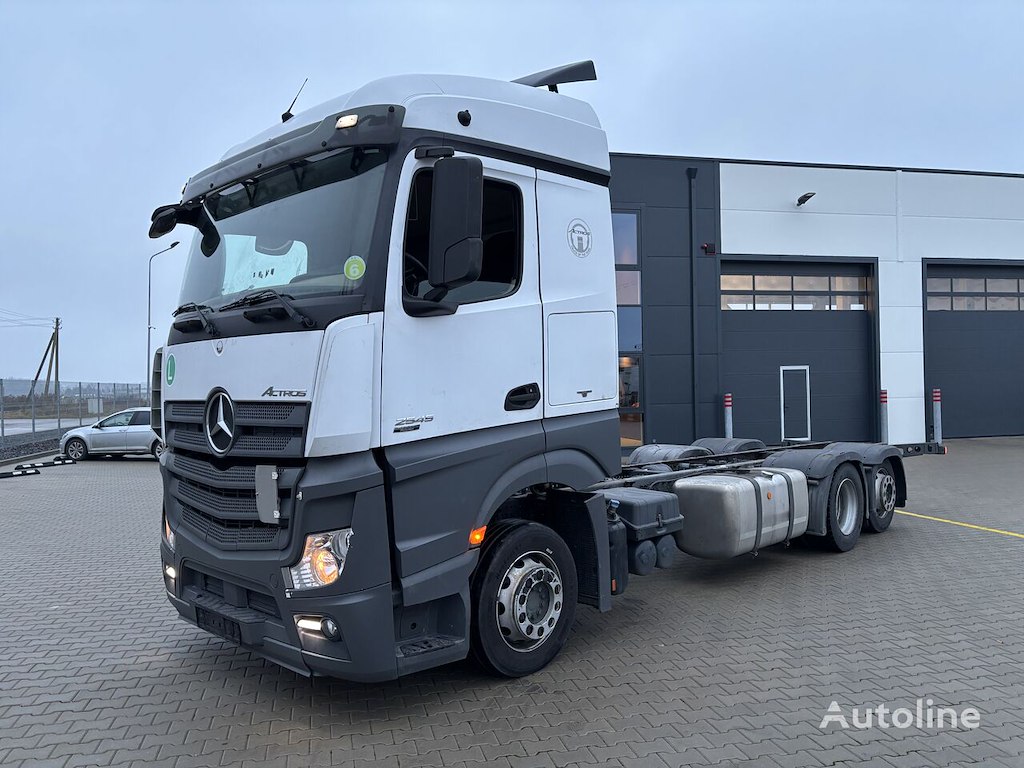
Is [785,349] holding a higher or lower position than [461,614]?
higher

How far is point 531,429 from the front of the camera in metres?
4.56

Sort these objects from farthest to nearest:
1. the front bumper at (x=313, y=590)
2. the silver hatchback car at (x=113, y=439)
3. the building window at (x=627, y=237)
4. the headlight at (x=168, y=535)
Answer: the silver hatchback car at (x=113, y=439) → the building window at (x=627, y=237) → the headlight at (x=168, y=535) → the front bumper at (x=313, y=590)

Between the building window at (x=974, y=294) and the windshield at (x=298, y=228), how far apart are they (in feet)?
68.8

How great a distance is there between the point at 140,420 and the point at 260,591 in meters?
19.2

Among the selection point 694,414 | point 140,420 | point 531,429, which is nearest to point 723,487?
point 531,429

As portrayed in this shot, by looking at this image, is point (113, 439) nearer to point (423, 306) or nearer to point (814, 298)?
point (814, 298)

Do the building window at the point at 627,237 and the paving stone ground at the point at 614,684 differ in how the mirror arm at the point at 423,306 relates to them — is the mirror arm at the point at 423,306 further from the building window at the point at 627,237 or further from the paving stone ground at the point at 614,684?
the building window at the point at 627,237

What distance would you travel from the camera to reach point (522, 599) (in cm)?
450

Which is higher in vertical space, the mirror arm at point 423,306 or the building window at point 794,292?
the building window at point 794,292

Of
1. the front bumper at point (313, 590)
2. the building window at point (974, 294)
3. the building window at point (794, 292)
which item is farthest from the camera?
the building window at point (974, 294)

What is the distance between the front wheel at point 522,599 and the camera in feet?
14.2

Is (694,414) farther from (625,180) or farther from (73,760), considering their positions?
(73,760)

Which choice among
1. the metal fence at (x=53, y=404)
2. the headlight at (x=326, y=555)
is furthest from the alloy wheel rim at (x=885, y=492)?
the metal fence at (x=53, y=404)

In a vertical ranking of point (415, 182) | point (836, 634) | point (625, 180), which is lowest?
point (836, 634)
